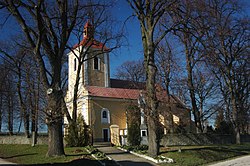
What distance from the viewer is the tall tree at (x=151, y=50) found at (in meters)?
17.5

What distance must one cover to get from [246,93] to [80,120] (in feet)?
70.0

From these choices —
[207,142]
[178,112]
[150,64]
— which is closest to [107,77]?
[178,112]

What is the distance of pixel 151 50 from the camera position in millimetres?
18359

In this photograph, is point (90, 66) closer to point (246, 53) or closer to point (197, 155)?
point (246, 53)

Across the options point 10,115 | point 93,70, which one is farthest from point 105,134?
point 10,115

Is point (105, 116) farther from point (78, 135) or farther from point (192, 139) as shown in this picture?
point (78, 135)

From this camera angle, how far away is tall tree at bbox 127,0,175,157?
17484 millimetres

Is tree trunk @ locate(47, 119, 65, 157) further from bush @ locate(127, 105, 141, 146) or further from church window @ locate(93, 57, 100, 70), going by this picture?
church window @ locate(93, 57, 100, 70)

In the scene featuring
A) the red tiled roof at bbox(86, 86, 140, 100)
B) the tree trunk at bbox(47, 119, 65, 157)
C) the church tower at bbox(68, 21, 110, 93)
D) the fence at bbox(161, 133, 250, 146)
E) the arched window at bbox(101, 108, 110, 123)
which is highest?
the church tower at bbox(68, 21, 110, 93)

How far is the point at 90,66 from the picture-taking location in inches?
1801

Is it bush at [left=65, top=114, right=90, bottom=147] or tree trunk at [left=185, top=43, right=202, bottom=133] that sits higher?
tree trunk at [left=185, top=43, right=202, bottom=133]

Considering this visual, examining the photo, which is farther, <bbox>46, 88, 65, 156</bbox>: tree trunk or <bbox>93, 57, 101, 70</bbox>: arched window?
<bbox>93, 57, 101, 70</bbox>: arched window

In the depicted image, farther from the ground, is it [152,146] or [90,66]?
[90,66]

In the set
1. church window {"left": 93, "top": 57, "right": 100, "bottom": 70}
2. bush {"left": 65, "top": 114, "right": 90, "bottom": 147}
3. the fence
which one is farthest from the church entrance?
bush {"left": 65, "top": 114, "right": 90, "bottom": 147}
